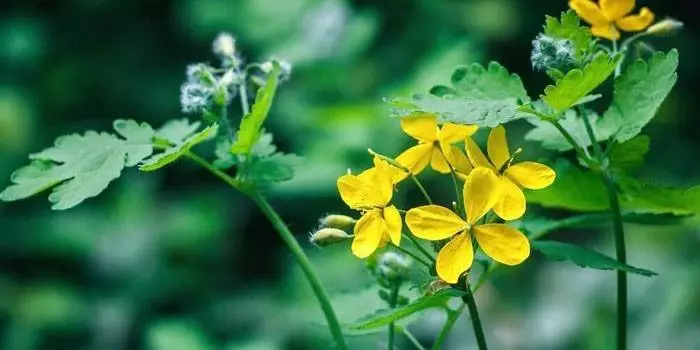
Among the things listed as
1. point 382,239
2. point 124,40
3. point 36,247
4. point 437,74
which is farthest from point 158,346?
point 124,40

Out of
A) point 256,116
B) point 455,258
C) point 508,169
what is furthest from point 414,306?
point 256,116

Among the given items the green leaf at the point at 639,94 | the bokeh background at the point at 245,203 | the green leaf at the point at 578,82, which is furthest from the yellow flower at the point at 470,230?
the bokeh background at the point at 245,203

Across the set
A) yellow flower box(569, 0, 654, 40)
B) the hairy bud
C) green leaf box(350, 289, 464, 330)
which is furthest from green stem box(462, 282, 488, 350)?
yellow flower box(569, 0, 654, 40)

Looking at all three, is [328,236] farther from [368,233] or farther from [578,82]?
[578,82]

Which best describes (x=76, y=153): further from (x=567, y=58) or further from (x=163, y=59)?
(x=163, y=59)

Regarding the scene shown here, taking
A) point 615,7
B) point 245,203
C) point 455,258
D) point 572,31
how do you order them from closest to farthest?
1. point 455,258
2. point 572,31
3. point 615,7
4. point 245,203

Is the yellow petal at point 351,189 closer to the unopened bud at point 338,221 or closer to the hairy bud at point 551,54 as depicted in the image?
the unopened bud at point 338,221
